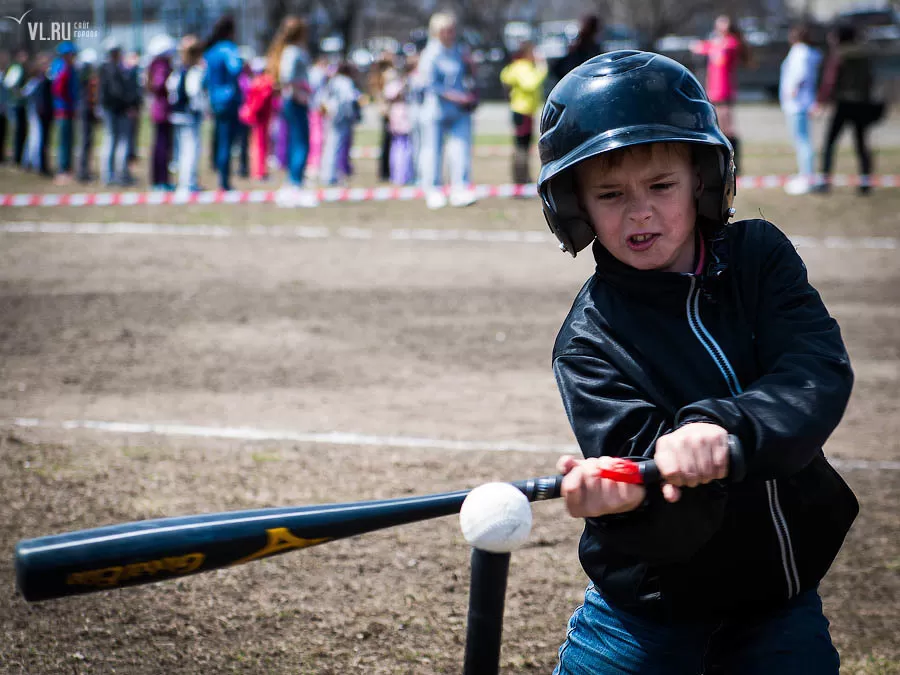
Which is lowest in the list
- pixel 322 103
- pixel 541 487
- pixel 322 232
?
pixel 322 232

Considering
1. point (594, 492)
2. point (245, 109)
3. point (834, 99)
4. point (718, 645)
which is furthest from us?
point (245, 109)

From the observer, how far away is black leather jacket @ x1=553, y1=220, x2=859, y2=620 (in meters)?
2.11

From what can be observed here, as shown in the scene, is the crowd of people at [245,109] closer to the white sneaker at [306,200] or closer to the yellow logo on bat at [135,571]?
the white sneaker at [306,200]

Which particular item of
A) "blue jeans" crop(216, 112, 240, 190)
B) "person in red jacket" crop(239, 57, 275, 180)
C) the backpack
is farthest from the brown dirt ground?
the backpack

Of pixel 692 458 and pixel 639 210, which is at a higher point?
pixel 639 210

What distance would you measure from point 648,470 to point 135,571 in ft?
2.93

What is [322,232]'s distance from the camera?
39.8 feet

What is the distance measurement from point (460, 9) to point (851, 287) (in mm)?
39366

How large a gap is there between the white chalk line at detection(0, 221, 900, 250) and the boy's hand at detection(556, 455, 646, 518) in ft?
31.5

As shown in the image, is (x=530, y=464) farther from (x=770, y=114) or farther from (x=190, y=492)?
(x=770, y=114)

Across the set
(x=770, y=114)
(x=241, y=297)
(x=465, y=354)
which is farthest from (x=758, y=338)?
(x=770, y=114)

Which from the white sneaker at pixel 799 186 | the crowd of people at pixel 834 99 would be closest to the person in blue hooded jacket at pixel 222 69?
the crowd of people at pixel 834 99

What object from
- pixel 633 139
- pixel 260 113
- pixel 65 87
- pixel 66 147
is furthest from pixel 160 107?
pixel 633 139

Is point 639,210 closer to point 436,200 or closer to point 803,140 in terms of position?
point 436,200
